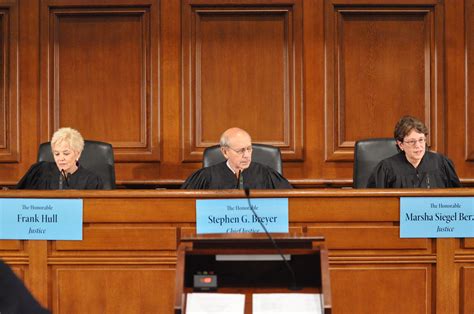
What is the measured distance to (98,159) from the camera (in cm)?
500

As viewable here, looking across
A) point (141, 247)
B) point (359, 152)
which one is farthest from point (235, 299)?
point (359, 152)

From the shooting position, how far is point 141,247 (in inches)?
142

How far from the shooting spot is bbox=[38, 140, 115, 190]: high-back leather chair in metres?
4.97

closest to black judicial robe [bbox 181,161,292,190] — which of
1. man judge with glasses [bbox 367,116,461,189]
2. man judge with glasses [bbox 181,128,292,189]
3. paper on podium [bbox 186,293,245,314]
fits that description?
man judge with glasses [bbox 181,128,292,189]

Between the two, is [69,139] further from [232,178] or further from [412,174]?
[412,174]

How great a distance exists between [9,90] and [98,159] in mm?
1237

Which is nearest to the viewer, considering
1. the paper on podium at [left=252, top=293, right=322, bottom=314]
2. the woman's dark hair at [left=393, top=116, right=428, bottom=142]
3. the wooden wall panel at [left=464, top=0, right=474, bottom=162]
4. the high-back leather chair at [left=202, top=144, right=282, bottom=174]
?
the paper on podium at [left=252, top=293, right=322, bottom=314]

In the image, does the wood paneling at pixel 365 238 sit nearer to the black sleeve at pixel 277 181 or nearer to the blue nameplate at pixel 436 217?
the blue nameplate at pixel 436 217

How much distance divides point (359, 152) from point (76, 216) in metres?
2.00

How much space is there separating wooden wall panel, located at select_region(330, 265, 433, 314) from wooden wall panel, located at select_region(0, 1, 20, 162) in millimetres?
3082

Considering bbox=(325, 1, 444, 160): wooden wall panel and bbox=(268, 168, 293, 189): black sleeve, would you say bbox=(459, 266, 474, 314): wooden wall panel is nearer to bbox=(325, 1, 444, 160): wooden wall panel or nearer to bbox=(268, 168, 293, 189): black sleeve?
bbox=(268, 168, 293, 189): black sleeve

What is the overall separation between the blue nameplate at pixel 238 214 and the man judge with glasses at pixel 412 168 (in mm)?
1341

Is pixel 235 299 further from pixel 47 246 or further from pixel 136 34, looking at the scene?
pixel 136 34

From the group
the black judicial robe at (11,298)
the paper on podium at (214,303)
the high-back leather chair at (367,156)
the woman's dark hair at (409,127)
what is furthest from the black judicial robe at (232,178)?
the black judicial robe at (11,298)
